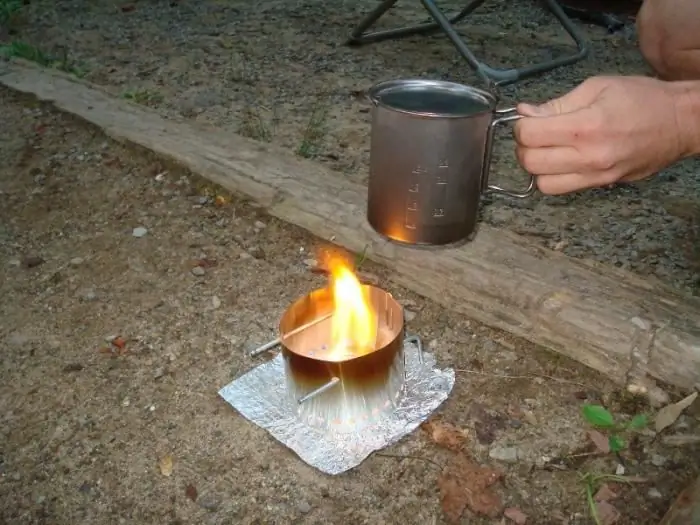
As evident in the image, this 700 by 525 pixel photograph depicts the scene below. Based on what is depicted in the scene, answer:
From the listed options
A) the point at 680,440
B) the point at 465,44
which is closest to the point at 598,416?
the point at 680,440

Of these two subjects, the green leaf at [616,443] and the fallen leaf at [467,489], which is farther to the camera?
the green leaf at [616,443]

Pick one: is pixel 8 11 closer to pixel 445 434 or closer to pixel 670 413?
pixel 445 434


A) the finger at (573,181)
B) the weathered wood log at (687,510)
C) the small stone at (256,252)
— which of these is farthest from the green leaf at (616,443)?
the small stone at (256,252)

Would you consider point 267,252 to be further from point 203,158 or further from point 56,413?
point 56,413

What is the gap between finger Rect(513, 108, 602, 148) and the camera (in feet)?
4.65

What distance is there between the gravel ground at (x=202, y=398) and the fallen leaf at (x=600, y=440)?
0.02m

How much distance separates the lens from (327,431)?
149 cm

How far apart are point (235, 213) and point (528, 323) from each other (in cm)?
97

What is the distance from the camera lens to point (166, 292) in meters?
1.95

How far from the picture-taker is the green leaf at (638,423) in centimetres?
154

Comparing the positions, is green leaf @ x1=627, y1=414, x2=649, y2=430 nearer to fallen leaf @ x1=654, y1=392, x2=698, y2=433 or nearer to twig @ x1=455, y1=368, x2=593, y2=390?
fallen leaf @ x1=654, y1=392, x2=698, y2=433

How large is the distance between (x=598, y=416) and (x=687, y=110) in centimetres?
64

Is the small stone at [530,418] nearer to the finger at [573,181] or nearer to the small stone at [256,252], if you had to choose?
the finger at [573,181]

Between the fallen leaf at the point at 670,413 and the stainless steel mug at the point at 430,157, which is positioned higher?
the stainless steel mug at the point at 430,157
